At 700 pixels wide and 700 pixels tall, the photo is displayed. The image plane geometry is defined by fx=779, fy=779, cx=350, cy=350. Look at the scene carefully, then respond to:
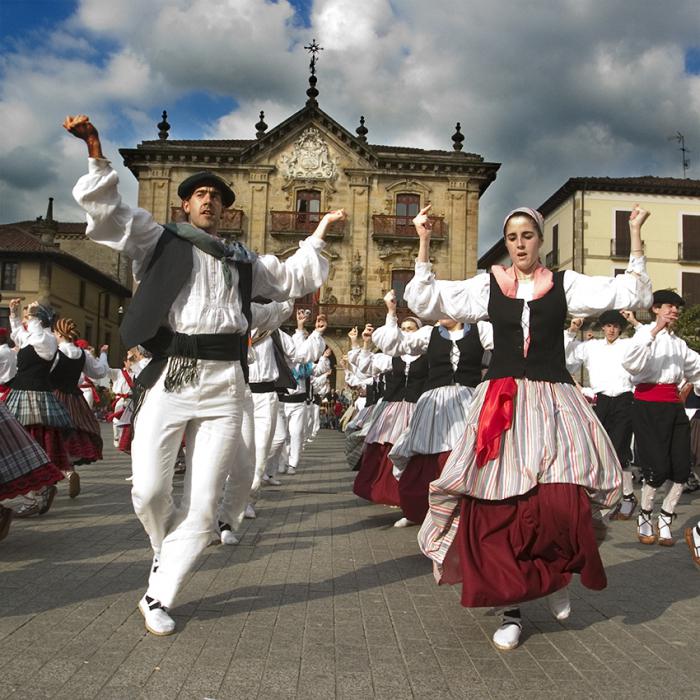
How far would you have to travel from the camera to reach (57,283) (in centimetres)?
4469

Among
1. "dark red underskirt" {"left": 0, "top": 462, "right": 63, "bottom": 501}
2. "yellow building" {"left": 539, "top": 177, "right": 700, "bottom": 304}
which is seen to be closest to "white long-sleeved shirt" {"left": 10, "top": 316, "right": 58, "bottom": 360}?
"dark red underskirt" {"left": 0, "top": 462, "right": 63, "bottom": 501}

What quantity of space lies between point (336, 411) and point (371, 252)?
7.72 m

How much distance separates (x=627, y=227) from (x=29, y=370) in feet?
114

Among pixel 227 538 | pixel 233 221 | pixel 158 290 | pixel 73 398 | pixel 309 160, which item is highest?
pixel 309 160

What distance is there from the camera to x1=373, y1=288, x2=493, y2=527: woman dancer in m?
6.66

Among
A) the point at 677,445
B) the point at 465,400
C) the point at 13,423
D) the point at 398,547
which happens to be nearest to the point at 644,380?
the point at 677,445

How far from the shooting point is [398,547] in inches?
247

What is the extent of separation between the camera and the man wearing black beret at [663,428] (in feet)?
23.3

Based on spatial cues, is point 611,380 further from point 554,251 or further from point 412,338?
point 554,251

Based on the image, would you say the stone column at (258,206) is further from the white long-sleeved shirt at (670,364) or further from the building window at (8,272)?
the white long-sleeved shirt at (670,364)

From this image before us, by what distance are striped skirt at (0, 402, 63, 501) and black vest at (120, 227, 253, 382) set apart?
2.14m

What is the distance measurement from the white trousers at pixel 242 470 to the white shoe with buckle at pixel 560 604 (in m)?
1.85

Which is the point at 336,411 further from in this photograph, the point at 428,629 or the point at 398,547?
the point at 428,629

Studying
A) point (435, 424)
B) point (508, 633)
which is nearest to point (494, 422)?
point (508, 633)
